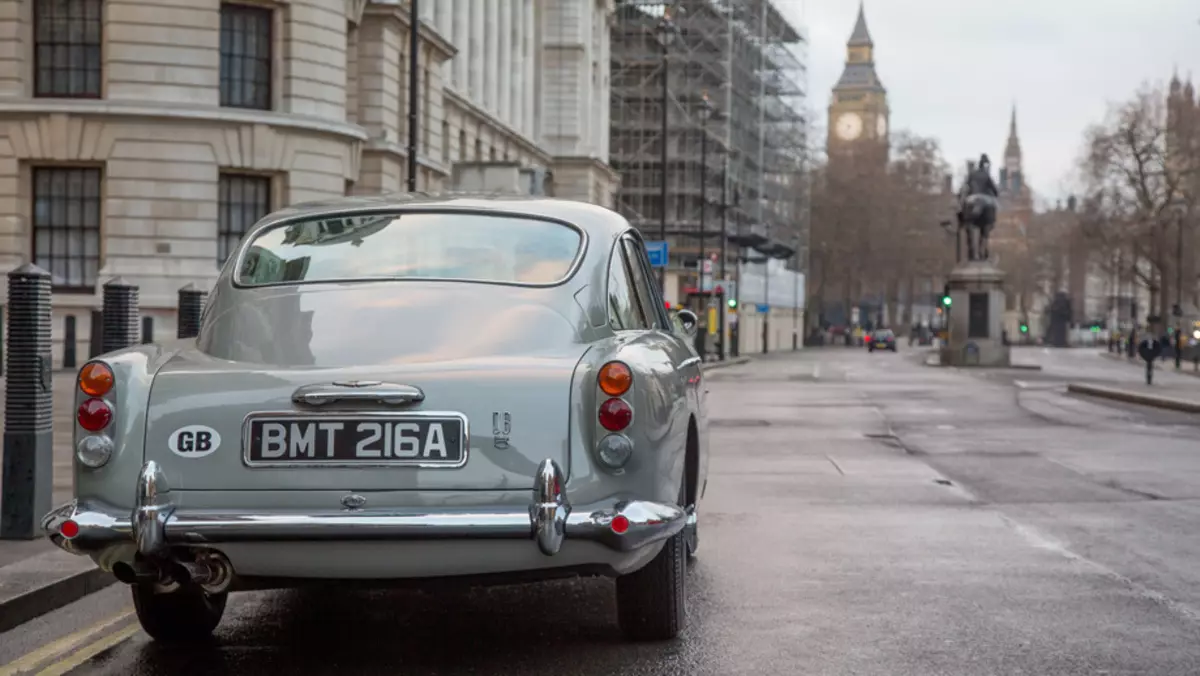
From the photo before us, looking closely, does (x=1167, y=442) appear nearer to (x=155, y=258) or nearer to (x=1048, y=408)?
(x=1048, y=408)

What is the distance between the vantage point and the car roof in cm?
675

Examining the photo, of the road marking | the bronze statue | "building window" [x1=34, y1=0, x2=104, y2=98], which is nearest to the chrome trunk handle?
the road marking

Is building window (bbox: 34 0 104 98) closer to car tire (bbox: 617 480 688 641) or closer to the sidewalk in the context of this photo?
the sidewalk

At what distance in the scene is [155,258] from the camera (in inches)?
1357

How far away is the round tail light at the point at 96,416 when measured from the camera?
5676mm

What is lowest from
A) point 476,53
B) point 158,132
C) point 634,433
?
point 634,433

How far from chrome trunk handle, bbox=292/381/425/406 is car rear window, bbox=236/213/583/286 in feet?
3.07

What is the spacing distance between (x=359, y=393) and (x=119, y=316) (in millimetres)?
4474

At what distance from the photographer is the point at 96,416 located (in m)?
5.68

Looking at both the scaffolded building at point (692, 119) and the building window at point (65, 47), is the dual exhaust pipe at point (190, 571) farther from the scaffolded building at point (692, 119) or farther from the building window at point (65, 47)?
the scaffolded building at point (692, 119)

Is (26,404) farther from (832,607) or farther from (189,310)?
(832,607)

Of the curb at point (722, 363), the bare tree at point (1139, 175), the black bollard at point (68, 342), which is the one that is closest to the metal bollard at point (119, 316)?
the black bollard at point (68, 342)

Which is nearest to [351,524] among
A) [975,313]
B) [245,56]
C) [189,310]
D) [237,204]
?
[189,310]

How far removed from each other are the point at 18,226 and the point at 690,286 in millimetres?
41616
